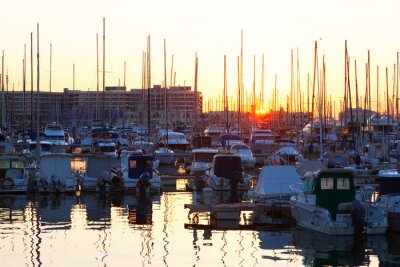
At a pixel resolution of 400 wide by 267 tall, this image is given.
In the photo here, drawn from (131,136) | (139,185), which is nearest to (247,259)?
Answer: (139,185)

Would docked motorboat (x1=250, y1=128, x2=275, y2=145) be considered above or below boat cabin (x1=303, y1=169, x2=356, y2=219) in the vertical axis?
above

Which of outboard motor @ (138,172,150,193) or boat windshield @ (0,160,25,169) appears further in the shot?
boat windshield @ (0,160,25,169)

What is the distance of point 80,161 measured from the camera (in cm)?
7138

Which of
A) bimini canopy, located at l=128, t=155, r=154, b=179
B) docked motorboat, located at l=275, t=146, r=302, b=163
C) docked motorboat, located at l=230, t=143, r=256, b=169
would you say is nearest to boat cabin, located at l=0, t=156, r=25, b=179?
bimini canopy, located at l=128, t=155, r=154, b=179

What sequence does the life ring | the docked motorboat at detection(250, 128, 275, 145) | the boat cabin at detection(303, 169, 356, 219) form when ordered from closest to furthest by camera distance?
the boat cabin at detection(303, 169, 356, 219) < the life ring < the docked motorboat at detection(250, 128, 275, 145)

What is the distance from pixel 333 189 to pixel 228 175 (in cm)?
1604

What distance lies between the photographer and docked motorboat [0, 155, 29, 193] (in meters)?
43.8

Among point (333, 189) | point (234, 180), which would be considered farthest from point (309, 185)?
point (234, 180)

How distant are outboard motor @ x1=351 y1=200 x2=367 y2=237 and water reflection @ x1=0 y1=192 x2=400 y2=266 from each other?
43 centimetres

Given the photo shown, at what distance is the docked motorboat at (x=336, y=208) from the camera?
30.5 meters

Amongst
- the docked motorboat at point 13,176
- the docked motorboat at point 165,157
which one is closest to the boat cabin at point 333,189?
the docked motorboat at point 13,176

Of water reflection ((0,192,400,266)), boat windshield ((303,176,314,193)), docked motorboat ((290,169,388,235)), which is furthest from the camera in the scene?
boat windshield ((303,176,314,193))

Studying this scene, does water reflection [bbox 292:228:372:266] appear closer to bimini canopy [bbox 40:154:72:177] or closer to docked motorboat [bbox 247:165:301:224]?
docked motorboat [bbox 247:165:301:224]

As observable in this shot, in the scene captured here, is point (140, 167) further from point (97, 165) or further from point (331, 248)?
point (331, 248)
